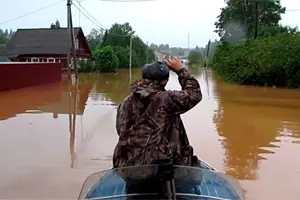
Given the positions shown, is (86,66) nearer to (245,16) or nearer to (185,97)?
(245,16)

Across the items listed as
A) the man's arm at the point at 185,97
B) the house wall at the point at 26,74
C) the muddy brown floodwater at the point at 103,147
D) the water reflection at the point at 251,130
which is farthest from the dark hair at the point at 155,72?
the house wall at the point at 26,74

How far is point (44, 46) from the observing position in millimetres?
44500

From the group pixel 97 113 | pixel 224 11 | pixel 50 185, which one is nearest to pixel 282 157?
pixel 50 185

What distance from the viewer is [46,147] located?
306 inches

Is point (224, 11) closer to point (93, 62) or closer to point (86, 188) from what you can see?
point (93, 62)

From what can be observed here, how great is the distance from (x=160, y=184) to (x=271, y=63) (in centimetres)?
2638

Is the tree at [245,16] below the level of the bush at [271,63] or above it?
above

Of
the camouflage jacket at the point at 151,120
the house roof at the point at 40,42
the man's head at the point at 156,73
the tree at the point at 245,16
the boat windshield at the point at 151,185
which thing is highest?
the tree at the point at 245,16

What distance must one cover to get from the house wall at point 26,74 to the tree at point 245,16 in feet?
82.7

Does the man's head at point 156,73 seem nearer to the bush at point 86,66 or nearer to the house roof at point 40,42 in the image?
the house roof at point 40,42

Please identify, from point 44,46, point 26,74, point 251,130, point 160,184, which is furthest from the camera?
point 44,46

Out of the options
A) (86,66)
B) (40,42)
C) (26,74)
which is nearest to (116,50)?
(86,66)

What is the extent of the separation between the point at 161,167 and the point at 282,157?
558 centimetres

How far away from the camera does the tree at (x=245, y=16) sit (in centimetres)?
4966
